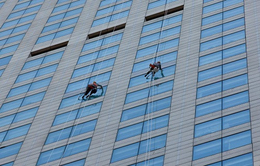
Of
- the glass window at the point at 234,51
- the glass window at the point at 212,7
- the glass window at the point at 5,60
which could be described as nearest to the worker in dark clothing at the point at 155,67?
the glass window at the point at 234,51

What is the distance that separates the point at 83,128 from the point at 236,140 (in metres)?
13.2

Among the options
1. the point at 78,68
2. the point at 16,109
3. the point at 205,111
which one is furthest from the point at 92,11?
the point at 205,111

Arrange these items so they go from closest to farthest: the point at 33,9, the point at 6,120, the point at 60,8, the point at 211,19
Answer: the point at 6,120 < the point at 211,19 < the point at 60,8 < the point at 33,9

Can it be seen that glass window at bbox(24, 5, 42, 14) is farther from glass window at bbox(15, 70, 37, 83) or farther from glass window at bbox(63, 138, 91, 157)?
glass window at bbox(63, 138, 91, 157)

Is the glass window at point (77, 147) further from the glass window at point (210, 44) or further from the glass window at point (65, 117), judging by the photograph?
the glass window at point (210, 44)

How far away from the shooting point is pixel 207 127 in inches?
1721

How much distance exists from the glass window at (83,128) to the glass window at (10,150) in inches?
189

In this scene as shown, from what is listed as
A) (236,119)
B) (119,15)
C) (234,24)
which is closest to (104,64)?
(119,15)

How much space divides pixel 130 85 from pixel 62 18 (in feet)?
61.8

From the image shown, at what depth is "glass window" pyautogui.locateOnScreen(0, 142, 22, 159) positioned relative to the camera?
49.8 m

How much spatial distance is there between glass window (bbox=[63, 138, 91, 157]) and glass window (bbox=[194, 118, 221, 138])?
8762 mm

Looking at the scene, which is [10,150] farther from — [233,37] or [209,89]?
[233,37]

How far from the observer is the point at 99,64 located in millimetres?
56125

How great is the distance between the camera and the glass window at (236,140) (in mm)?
41125
